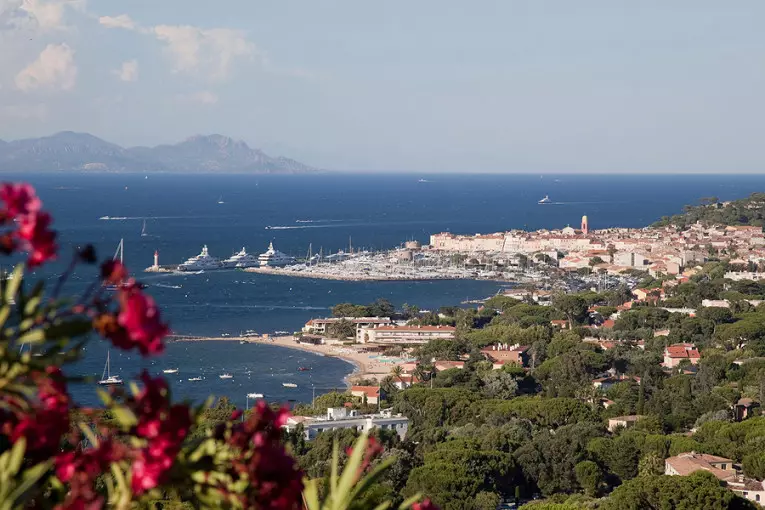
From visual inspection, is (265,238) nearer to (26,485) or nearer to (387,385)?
(387,385)

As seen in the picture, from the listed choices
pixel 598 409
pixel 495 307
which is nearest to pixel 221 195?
pixel 495 307

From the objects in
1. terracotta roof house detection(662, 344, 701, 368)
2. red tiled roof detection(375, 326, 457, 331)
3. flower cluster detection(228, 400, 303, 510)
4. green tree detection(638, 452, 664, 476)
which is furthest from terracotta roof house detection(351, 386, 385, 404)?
flower cluster detection(228, 400, 303, 510)

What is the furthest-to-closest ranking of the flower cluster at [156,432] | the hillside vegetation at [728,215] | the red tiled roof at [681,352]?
the hillside vegetation at [728,215] → the red tiled roof at [681,352] → the flower cluster at [156,432]

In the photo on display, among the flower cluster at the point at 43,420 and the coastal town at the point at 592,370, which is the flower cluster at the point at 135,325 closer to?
the flower cluster at the point at 43,420

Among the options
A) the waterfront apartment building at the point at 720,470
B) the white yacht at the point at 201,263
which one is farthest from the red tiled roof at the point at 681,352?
the white yacht at the point at 201,263

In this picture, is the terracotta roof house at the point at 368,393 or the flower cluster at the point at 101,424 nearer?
the flower cluster at the point at 101,424

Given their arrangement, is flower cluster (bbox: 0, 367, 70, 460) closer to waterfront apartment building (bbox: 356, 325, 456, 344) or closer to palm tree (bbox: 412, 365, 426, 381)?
palm tree (bbox: 412, 365, 426, 381)

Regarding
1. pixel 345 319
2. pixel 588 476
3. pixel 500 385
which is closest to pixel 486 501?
pixel 588 476

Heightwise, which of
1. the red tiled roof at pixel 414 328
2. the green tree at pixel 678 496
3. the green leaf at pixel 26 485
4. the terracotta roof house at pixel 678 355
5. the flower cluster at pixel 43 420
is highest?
the flower cluster at pixel 43 420
